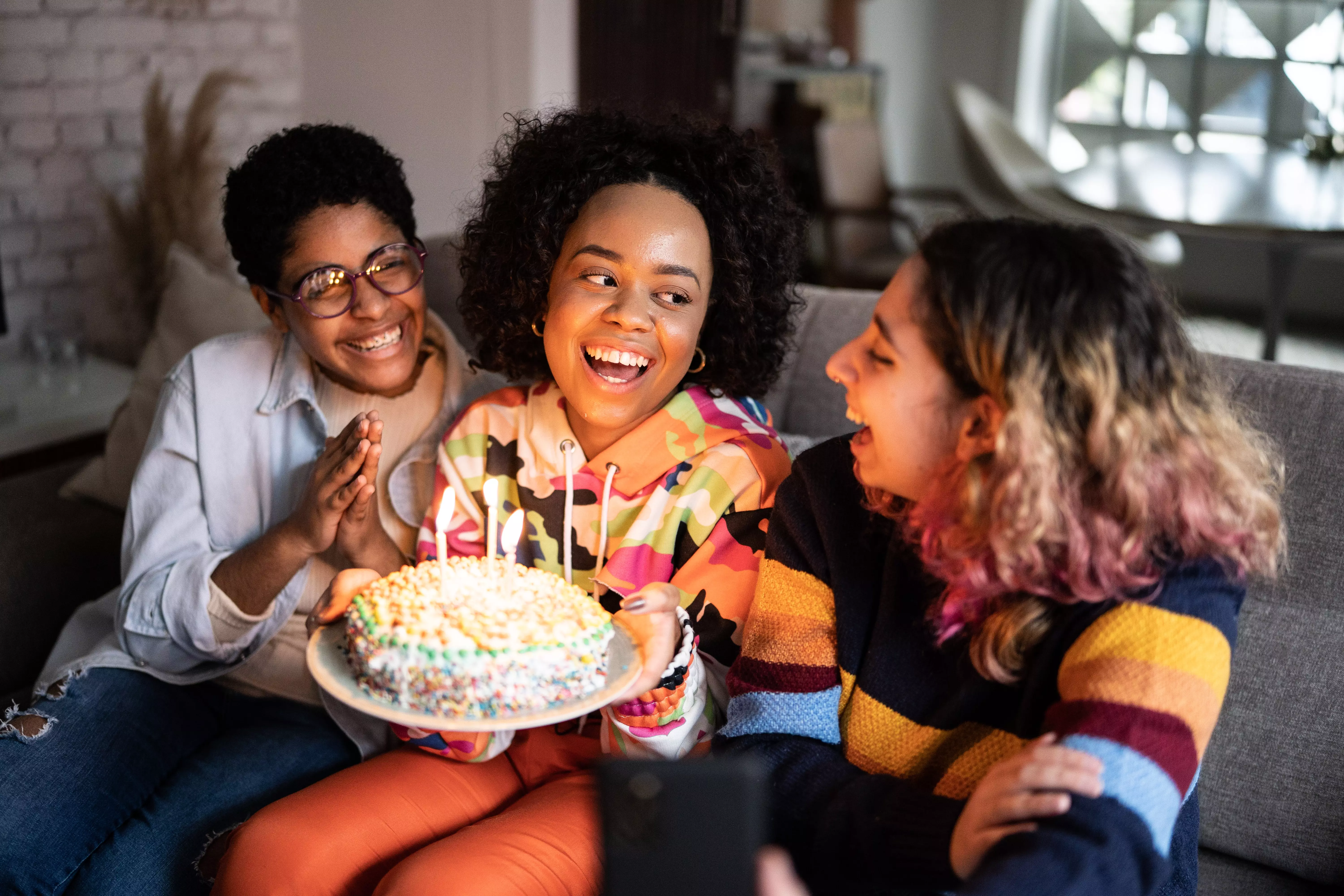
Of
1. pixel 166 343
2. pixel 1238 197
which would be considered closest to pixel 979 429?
pixel 166 343

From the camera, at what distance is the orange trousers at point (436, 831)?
132cm

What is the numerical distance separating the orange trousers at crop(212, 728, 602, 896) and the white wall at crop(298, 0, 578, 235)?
2389mm

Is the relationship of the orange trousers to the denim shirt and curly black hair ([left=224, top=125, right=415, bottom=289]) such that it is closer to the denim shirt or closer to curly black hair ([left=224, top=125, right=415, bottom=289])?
the denim shirt

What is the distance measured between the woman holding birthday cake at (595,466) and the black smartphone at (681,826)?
1.54 feet

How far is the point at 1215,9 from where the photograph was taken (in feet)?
21.1

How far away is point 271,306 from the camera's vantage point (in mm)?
1777

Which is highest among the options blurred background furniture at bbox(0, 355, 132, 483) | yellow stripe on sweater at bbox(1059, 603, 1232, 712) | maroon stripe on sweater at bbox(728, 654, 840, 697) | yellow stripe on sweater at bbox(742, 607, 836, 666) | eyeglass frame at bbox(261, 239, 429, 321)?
eyeglass frame at bbox(261, 239, 429, 321)

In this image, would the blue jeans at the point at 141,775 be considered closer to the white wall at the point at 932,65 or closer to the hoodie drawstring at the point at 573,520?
the hoodie drawstring at the point at 573,520

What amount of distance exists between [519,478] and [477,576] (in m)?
0.35

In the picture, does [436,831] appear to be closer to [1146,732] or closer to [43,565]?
[1146,732]

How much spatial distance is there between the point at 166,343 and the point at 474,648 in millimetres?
1560

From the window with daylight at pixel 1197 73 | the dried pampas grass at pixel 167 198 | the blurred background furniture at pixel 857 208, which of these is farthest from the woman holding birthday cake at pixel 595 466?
the window with daylight at pixel 1197 73

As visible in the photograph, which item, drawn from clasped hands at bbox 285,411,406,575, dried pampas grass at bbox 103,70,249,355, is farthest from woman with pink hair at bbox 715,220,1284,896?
dried pampas grass at bbox 103,70,249,355

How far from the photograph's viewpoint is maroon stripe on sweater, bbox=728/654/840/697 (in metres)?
1.31
